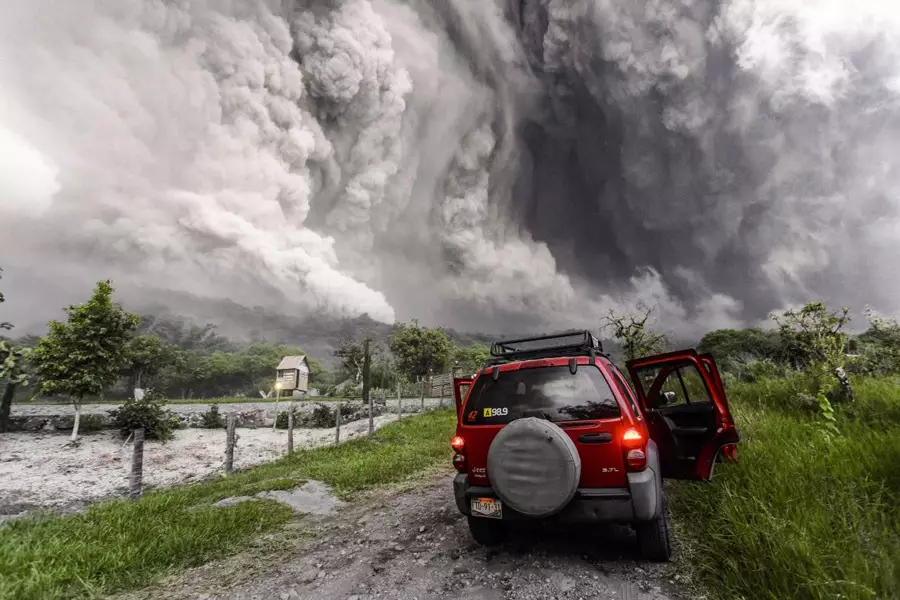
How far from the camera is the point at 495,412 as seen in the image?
411 cm

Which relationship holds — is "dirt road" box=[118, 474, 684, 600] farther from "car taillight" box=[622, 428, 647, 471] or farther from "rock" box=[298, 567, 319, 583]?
"car taillight" box=[622, 428, 647, 471]

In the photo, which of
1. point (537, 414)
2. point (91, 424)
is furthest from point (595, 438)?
point (91, 424)

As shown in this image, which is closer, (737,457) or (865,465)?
(865,465)

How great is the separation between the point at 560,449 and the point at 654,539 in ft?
4.36

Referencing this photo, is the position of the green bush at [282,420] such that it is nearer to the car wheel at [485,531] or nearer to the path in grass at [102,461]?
the path in grass at [102,461]

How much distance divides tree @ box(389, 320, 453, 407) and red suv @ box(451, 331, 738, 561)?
1983 inches

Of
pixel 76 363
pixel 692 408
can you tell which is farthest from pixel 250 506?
pixel 76 363

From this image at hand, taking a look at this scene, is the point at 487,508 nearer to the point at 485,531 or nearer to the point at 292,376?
the point at 485,531

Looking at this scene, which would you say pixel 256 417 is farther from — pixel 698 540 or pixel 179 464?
pixel 698 540

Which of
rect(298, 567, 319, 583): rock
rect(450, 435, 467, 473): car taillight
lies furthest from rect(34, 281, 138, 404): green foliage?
rect(450, 435, 467, 473): car taillight

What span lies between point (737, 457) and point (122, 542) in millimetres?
7666

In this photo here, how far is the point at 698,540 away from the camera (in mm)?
4129

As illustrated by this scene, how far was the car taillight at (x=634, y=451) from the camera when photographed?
3488 millimetres

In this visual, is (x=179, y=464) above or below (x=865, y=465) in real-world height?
below
